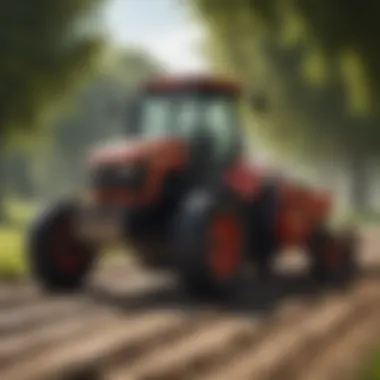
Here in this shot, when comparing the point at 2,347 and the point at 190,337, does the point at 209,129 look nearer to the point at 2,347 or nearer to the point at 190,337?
the point at 190,337

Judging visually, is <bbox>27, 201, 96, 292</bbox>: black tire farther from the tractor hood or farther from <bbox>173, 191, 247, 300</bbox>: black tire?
<bbox>173, 191, 247, 300</bbox>: black tire

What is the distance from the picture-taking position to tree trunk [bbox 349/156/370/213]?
11.3 m

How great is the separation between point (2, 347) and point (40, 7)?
17.1 ft

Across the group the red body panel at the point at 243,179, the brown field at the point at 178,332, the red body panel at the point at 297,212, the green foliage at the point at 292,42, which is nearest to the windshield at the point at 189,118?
the red body panel at the point at 243,179

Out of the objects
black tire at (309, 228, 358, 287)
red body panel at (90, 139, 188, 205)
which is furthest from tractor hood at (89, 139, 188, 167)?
black tire at (309, 228, 358, 287)

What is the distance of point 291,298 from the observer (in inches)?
242

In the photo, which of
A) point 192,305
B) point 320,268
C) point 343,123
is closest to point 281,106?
point 343,123

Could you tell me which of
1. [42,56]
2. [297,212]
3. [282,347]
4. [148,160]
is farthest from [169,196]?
[42,56]

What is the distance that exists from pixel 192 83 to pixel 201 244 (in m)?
1.03

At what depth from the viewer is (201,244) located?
218 inches

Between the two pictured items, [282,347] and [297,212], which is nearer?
[282,347]

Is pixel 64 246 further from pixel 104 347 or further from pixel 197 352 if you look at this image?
pixel 197 352

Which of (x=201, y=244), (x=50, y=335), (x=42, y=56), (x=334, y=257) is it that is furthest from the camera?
(x=42, y=56)

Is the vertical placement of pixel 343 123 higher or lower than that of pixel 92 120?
higher
